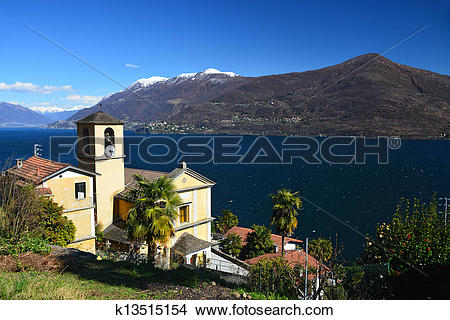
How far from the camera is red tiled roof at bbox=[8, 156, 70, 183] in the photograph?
16498mm

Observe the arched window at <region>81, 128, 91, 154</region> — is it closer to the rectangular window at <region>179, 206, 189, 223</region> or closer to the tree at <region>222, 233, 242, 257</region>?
the rectangular window at <region>179, 206, 189, 223</region>

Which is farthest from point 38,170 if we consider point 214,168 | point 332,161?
point 332,161

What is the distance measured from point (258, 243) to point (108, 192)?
52.3ft

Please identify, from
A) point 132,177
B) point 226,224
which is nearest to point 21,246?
point 132,177

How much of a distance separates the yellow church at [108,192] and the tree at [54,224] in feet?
4.51

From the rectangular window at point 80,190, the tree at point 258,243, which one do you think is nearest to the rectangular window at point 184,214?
the rectangular window at point 80,190

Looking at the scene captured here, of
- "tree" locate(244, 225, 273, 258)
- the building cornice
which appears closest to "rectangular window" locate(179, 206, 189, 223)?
the building cornice

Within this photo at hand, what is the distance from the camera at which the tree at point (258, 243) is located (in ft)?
101

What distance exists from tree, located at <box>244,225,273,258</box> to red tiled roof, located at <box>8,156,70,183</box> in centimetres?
1968

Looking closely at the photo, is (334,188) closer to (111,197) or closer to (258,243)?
(258,243)

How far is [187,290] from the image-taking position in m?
8.38

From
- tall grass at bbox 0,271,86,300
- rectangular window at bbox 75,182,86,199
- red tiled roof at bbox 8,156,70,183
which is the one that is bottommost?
tall grass at bbox 0,271,86,300

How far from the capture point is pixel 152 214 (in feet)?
43.4
